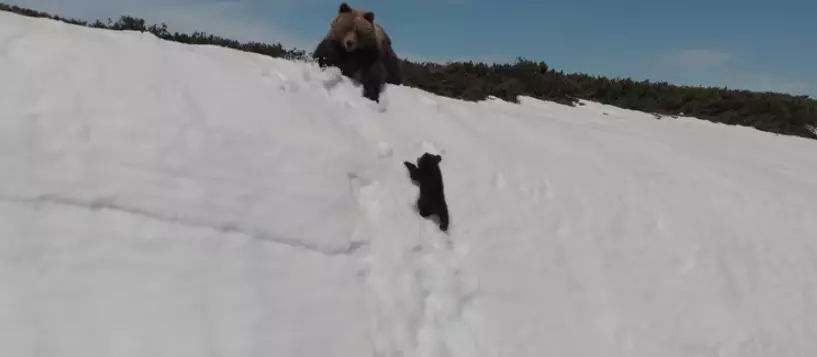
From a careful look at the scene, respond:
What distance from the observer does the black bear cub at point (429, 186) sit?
581 cm

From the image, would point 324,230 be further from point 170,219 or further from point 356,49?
point 356,49

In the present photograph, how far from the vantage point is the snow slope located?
153 inches

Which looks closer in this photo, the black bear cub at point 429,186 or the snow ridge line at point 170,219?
the snow ridge line at point 170,219

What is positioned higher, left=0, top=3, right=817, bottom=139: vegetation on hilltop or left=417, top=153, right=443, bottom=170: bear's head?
left=0, top=3, right=817, bottom=139: vegetation on hilltop

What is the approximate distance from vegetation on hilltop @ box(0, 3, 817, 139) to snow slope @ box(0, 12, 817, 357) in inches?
163

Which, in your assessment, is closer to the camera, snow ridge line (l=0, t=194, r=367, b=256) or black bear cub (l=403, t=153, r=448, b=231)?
snow ridge line (l=0, t=194, r=367, b=256)

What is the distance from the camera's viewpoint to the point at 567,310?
19.0 ft

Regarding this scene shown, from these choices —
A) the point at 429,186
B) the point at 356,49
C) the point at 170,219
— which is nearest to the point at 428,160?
the point at 429,186

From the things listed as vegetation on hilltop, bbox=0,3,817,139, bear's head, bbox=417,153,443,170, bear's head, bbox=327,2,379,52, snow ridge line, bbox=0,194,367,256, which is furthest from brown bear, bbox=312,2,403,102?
vegetation on hilltop, bbox=0,3,817,139

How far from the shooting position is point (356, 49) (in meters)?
6.99

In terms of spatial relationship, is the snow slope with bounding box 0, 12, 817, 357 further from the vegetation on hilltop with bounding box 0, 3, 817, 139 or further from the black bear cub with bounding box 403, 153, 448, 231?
the vegetation on hilltop with bounding box 0, 3, 817, 139

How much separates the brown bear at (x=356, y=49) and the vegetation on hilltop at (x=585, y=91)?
3.78 metres

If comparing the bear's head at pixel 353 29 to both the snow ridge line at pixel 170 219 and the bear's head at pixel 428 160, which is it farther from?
the snow ridge line at pixel 170 219

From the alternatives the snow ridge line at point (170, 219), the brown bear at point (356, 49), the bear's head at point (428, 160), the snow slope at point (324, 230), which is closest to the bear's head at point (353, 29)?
the brown bear at point (356, 49)
